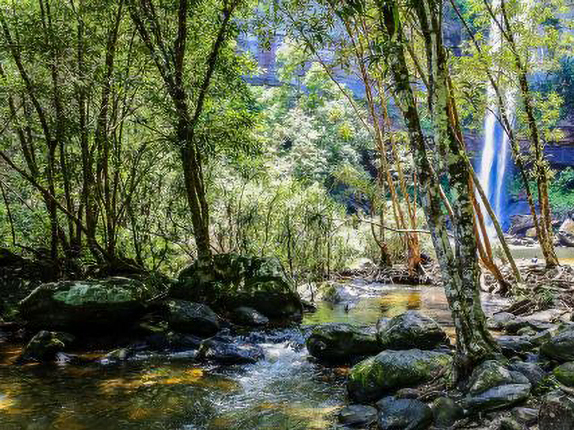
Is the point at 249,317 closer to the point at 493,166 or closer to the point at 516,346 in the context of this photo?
the point at 516,346

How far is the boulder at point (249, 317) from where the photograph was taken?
9133 millimetres

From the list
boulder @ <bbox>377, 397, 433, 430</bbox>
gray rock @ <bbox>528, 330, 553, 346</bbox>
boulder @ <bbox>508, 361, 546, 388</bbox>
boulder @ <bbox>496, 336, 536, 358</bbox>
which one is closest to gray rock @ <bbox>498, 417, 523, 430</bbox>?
boulder @ <bbox>377, 397, 433, 430</bbox>

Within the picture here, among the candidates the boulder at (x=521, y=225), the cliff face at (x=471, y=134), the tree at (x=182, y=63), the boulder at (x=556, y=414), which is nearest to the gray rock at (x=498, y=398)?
the boulder at (x=556, y=414)

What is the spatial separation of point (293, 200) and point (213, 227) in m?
2.69

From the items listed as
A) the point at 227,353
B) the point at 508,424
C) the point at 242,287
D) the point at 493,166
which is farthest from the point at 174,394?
the point at 493,166

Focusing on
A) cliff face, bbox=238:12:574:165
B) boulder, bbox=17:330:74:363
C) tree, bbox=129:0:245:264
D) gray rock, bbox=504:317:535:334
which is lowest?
gray rock, bbox=504:317:535:334

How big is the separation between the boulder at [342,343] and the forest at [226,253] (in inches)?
1.1

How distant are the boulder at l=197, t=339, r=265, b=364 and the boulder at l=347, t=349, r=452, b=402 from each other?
2.22 m

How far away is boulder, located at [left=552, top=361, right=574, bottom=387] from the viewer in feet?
14.1

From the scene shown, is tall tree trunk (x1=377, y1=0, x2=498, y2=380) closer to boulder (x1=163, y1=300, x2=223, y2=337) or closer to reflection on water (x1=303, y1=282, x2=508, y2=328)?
reflection on water (x1=303, y1=282, x2=508, y2=328)

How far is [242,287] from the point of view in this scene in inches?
390

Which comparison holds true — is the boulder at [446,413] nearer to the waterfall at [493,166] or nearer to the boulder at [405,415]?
the boulder at [405,415]

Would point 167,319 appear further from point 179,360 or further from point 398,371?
point 398,371

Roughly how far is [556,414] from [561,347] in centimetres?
199
